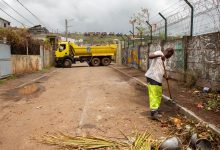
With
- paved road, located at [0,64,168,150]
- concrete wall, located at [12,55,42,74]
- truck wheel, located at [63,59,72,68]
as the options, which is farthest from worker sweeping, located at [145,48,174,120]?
truck wheel, located at [63,59,72,68]

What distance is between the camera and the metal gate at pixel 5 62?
61.9 feet

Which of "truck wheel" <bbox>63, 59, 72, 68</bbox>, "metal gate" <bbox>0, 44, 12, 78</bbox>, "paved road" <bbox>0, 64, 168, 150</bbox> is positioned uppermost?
"metal gate" <bbox>0, 44, 12, 78</bbox>

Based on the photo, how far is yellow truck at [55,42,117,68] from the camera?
3641 centimetres

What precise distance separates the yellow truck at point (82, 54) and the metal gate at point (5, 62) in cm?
1543

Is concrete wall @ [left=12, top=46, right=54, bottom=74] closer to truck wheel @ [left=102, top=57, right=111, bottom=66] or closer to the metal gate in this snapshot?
the metal gate

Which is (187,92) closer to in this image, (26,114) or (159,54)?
(159,54)

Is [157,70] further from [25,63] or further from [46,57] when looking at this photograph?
[46,57]

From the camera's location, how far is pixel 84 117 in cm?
809

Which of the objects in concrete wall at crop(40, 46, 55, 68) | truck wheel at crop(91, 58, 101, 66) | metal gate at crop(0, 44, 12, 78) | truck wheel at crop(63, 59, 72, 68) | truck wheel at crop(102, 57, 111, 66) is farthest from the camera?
truck wheel at crop(102, 57, 111, 66)

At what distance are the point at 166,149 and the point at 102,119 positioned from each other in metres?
2.62

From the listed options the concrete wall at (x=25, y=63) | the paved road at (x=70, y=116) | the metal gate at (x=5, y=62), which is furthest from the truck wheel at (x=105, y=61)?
the paved road at (x=70, y=116)

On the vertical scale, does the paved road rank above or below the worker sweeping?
below

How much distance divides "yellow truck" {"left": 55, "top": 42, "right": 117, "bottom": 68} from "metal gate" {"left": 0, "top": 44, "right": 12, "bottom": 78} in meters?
15.4

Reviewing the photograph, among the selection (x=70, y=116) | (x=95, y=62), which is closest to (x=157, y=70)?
(x=70, y=116)
